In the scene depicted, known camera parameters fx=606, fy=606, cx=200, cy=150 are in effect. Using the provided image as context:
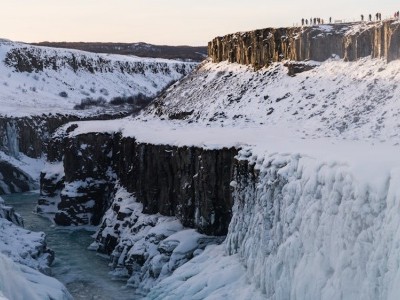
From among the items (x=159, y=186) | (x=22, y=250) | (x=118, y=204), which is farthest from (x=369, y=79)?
(x=22, y=250)

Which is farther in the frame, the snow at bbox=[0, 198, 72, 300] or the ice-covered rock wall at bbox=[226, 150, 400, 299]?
the snow at bbox=[0, 198, 72, 300]

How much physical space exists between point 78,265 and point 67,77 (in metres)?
73.0

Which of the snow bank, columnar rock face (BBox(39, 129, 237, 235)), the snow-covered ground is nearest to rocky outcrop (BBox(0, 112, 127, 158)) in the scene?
columnar rock face (BBox(39, 129, 237, 235))

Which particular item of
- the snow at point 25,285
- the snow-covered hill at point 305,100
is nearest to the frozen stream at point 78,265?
the snow at point 25,285

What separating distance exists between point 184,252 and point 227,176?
387 cm

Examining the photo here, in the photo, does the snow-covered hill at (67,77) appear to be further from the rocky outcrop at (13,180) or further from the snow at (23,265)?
the snow at (23,265)

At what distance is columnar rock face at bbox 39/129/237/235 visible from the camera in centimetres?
2739

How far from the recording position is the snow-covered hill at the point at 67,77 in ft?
281

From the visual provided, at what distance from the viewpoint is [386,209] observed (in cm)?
1329

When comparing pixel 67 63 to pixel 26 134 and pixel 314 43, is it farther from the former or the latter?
pixel 314 43

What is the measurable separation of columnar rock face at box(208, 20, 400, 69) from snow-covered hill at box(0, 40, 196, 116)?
27.5m

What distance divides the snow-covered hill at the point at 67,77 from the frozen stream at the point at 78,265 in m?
33.6

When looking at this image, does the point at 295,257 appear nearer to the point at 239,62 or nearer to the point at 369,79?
the point at 369,79

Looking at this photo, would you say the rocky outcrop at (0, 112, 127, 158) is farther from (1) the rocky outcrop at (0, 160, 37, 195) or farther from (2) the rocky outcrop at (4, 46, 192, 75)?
(2) the rocky outcrop at (4, 46, 192, 75)
